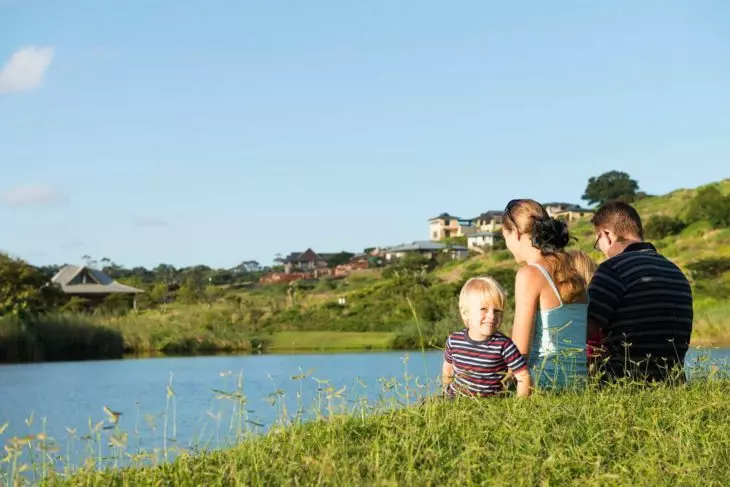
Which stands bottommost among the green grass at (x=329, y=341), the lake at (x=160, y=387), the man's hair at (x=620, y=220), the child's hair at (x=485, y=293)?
the lake at (x=160, y=387)

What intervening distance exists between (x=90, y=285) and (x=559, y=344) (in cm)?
4768

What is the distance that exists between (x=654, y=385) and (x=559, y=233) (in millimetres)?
861

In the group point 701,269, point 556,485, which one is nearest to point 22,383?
point 556,485

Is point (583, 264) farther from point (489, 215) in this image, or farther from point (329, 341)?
point (489, 215)

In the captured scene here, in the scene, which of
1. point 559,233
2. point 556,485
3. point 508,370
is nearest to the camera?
point 556,485

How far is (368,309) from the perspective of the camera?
112 ft

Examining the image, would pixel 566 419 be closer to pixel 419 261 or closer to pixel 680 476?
pixel 680 476

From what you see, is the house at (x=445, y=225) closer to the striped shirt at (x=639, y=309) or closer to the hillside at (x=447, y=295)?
the hillside at (x=447, y=295)

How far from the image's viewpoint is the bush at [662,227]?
3909 centimetres

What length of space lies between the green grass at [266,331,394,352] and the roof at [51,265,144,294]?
20207 mm

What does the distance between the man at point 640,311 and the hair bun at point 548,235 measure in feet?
1.73

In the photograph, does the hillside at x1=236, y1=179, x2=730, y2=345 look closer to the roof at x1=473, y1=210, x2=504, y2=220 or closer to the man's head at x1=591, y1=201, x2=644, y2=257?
the man's head at x1=591, y1=201, x2=644, y2=257

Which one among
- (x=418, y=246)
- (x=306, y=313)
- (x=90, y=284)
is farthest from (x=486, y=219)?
(x=306, y=313)

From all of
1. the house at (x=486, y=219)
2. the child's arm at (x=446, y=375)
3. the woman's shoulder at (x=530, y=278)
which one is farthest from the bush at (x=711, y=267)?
the house at (x=486, y=219)
